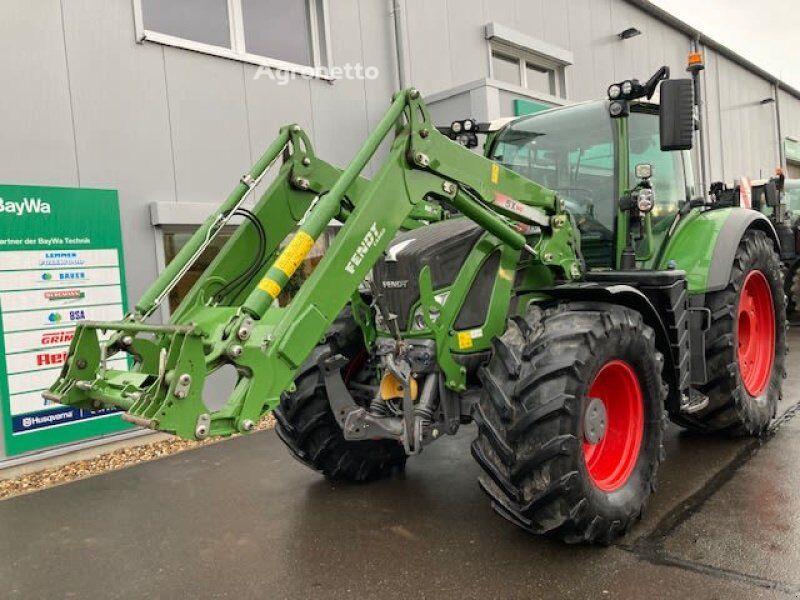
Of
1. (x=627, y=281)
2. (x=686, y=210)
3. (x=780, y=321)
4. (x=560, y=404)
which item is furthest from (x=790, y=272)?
(x=560, y=404)

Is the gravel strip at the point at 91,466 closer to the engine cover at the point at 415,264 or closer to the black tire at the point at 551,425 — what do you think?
the engine cover at the point at 415,264

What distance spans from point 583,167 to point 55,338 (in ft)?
13.4

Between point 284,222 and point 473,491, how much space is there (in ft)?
6.32

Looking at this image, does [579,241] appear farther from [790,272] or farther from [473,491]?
[790,272]

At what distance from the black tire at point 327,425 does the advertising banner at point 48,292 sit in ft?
6.34

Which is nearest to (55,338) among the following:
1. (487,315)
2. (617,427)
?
(487,315)

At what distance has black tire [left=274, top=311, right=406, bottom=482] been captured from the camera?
13.1ft

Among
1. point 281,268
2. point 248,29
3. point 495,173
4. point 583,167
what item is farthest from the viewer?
point 248,29

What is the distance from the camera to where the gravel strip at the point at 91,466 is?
16.1ft

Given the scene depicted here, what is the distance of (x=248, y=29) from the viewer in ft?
21.8

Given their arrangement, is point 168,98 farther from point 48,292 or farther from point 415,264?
point 415,264

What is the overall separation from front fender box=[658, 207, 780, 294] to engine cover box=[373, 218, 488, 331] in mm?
→ 1508

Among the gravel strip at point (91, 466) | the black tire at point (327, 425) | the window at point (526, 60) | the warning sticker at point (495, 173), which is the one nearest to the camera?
the warning sticker at point (495, 173)

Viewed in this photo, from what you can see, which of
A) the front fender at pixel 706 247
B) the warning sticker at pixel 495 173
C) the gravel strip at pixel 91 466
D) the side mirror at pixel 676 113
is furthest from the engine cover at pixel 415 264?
the gravel strip at pixel 91 466
